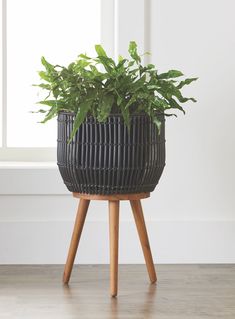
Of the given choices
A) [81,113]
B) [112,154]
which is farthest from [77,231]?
[81,113]

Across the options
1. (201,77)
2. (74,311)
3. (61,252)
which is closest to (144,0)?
(201,77)

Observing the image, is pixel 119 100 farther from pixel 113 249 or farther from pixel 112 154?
pixel 113 249

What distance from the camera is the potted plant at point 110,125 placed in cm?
272

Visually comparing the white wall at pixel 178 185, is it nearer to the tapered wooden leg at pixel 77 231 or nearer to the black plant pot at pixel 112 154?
the tapered wooden leg at pixel 77 231

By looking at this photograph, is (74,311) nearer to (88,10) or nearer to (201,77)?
(201,77)

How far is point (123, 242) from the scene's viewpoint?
332cm

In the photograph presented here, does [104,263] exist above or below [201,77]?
below

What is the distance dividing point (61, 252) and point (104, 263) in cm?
19

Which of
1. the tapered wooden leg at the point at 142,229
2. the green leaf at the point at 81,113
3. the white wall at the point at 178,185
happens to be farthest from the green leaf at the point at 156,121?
the white wall at the point at 178,185

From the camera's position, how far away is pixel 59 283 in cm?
298

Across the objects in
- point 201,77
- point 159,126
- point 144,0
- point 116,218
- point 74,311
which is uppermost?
point 144,0

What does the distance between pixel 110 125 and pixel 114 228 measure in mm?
377

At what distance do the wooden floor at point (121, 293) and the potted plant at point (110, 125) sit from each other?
393 mm

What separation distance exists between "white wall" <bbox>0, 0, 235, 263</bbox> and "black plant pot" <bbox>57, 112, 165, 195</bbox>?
20.5 inches
